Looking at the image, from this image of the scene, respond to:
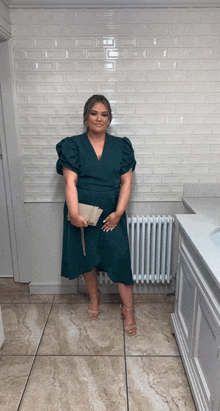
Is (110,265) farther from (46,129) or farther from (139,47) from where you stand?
(139,47)

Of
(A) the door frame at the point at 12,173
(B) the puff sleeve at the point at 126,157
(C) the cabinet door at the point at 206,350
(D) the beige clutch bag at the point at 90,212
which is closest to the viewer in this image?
(C) the cabinet door at the point at 206,350

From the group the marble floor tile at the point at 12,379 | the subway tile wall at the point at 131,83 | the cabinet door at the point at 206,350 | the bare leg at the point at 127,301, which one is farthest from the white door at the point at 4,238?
the cabinet door at the point at 206,350

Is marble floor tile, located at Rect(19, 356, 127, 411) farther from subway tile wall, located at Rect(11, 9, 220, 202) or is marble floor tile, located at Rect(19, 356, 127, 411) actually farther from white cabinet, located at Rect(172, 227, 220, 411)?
subway tile wall, located at Rect(11, 9, 220, 202)

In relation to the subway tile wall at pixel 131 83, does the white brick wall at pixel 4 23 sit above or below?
above

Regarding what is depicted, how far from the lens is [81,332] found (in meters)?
2.13

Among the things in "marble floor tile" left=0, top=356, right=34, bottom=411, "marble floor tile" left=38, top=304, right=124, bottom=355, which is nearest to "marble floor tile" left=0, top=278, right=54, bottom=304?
"marble floor tile" left=38, top=304, right=124, bottom=355

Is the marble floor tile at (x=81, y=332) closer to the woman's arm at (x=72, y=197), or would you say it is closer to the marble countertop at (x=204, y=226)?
the woman's arm at (x=72, y=197)

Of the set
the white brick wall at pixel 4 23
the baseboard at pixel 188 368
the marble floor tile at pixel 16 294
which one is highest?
the white brick wall at pixel 4 23

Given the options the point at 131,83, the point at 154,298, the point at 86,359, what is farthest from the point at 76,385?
the point at 131,83

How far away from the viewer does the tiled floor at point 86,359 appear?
5.35ft

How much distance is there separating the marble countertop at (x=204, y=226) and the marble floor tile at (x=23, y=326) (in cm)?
121

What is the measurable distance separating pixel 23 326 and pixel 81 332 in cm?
41

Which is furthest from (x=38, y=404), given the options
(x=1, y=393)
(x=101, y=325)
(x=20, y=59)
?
(x=20, y=59)

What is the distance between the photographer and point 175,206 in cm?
242
